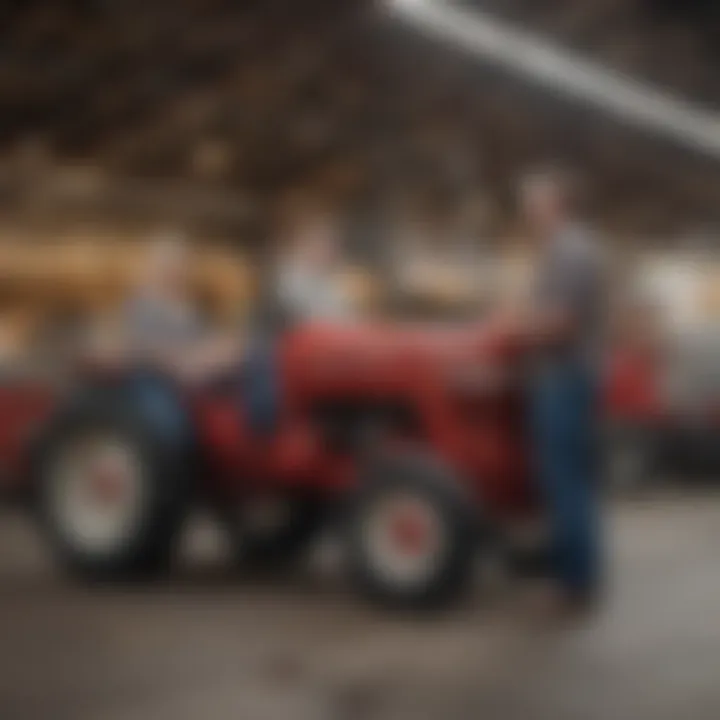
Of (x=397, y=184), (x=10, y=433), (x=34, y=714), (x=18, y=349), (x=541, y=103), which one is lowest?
(x=34, y=714)

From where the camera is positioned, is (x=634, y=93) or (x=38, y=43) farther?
(x=634, y=93)

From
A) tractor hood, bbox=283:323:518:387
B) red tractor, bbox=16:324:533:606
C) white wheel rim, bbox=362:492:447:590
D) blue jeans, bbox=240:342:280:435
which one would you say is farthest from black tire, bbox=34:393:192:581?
white wheel rim, bbox=362:492:447:590

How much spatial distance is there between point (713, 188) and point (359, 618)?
1.53m

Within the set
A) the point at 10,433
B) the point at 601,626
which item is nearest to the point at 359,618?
the point at 601,626

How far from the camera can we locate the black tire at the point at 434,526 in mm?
3432

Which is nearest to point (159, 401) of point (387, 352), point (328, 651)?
point (387, 352)

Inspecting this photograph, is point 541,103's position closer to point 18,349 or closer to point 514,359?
point 514,359

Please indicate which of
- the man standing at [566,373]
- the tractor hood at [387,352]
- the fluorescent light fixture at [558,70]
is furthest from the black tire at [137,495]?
the fluorescent light fixture at [558,70]

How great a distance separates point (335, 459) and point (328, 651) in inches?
27.0

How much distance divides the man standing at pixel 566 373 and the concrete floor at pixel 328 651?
0.14 m

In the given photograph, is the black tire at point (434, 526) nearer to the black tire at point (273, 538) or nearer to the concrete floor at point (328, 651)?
the concrete floor at point (328, 651)

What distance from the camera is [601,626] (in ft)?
11.0

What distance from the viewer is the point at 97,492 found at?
3805 millimetres

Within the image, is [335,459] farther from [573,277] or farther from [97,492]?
[573,277]
